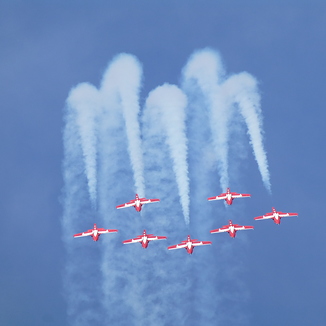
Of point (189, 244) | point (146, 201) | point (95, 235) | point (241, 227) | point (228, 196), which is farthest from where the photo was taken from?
point (241, 227)

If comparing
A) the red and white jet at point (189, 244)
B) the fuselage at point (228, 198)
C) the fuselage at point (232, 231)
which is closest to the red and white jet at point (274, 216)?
the fuselage at point (232, 231)

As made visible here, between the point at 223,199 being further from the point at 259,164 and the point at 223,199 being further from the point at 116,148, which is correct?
the point at 116,148

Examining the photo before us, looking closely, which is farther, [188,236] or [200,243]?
[188,236]

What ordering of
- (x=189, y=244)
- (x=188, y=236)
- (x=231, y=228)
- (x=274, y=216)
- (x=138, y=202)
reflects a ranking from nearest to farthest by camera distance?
(x=189, y=244) < (x=188, y=236) < (x=138, y=202) < (x=231, y=228) < (x=274, y=216)

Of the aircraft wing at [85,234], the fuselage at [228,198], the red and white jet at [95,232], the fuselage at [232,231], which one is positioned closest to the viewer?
the fuselage at [232,231]

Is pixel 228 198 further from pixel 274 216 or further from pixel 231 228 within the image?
pixel 274 216

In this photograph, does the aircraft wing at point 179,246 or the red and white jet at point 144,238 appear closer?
the aircraft wing at point 179,246

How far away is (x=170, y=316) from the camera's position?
11125 cm

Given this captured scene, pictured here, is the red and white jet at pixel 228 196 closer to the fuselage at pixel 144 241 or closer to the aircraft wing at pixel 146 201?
the aircraft wing at pixel 146 201

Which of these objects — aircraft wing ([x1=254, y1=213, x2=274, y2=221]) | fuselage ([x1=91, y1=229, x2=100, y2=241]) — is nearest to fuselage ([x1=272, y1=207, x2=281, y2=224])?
aircraft wing ([x1=254, y1=213, x2=274, y2=221])

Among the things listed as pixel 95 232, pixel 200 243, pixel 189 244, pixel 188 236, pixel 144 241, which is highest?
pixel 95 232

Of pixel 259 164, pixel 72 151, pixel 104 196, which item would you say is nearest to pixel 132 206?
pixel 104 196

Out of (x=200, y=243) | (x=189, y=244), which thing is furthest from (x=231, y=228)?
(x=189, y=244)

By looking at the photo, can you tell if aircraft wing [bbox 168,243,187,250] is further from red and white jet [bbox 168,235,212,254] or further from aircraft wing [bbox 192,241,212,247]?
aircraft wing [bbox 192,241,212,247]
